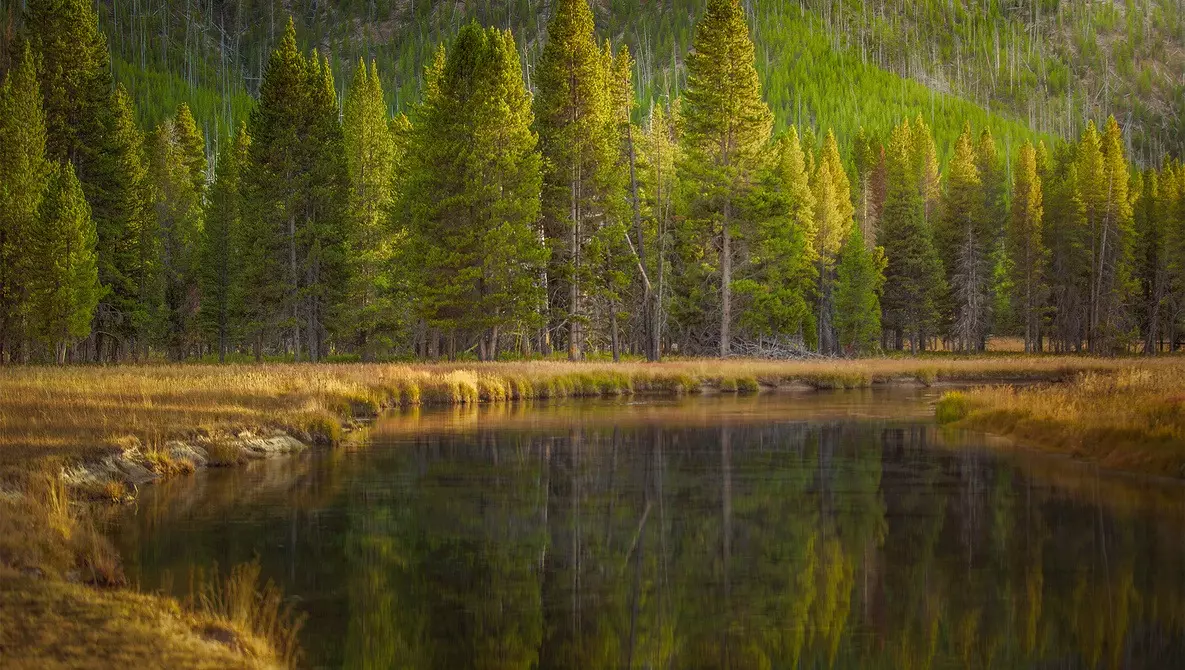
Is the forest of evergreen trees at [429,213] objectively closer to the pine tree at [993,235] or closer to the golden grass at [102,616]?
the pine tree at [993,235]

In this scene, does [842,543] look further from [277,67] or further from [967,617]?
[277,67]

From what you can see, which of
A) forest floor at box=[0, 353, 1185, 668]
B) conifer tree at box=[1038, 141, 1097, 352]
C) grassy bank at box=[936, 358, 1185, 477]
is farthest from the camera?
conifer tree at box=[1038, 141, 1097, 352]

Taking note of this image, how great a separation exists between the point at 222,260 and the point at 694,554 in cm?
5500

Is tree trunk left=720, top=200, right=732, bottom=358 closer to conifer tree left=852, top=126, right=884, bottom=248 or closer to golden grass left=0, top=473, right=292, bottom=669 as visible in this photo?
conifer tree left=852, top=126, right=884, bottom=248

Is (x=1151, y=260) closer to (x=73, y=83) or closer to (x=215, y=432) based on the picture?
(x=73, y=83)

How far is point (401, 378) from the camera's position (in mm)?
37906

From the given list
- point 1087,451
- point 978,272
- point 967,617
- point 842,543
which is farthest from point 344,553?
point 978,272

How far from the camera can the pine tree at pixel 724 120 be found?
54.9m

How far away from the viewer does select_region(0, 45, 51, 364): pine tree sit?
45.2m

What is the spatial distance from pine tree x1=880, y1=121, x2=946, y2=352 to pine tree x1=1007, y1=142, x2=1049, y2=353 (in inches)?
228

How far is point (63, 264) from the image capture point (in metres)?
45.0

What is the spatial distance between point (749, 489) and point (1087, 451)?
8058mm

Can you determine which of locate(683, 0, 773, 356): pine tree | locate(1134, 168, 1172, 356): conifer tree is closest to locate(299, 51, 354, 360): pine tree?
locate(683, 0, 773, 356): pine tree

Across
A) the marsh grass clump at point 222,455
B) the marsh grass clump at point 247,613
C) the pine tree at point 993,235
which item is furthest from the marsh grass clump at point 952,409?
the pine tree at point 993,235
